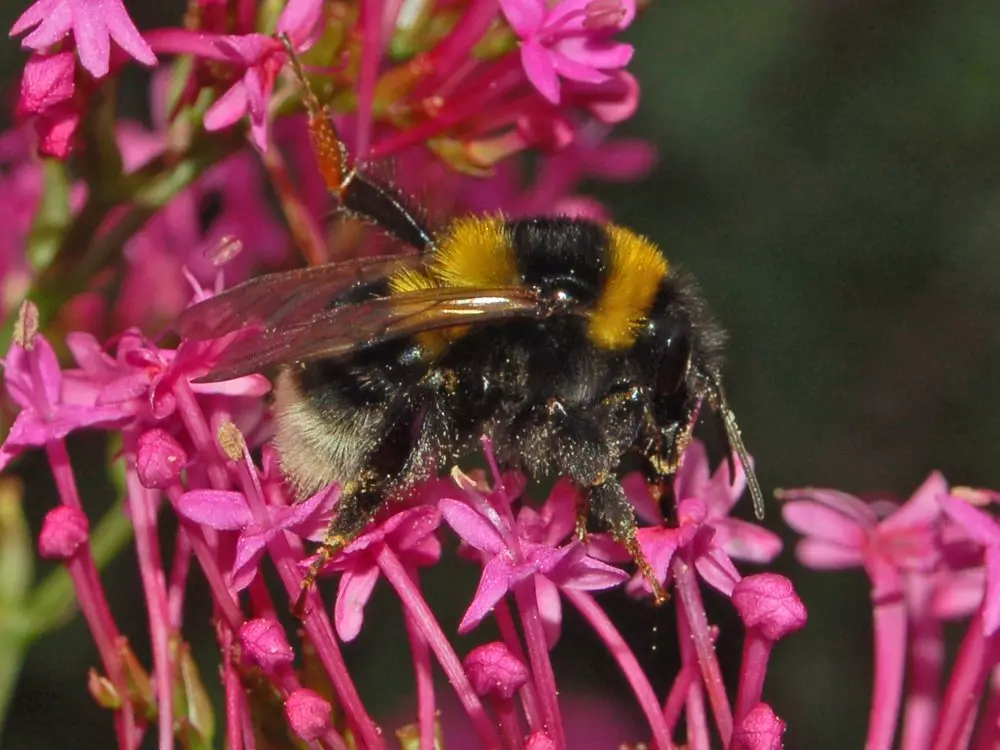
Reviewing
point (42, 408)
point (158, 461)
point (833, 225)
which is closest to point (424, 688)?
point (158, 461)

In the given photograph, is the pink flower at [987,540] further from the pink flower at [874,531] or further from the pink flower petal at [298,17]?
the pink flower petal at [298,17]

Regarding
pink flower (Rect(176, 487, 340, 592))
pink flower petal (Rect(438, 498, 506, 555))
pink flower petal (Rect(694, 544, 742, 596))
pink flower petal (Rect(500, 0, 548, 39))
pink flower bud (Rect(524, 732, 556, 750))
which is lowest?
pink flower bud (Rect(524, 732, 556, 750))

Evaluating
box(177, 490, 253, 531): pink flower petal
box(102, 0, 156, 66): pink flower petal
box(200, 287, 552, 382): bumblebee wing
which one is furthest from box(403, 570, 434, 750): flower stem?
box(102, 0, 156, 66): pink flower petal

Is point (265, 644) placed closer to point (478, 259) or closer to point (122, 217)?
point (478, 259)

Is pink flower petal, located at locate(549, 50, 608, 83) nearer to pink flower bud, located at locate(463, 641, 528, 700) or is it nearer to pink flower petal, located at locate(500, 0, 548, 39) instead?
pink flower petal, located at locate(500, 0, 548, 39)

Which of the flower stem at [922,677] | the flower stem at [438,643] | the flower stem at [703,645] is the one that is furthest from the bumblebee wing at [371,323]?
the flower stem at [922,677]

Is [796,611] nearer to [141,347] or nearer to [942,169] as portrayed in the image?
[141,347]
